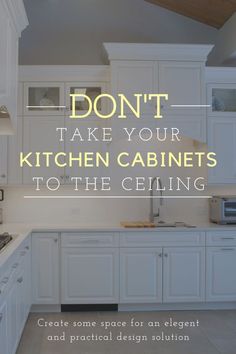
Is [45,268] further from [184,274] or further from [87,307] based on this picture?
[184,274]

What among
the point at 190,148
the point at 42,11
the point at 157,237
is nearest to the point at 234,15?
the point at 190,148

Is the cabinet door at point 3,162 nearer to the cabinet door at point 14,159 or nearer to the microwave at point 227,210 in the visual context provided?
the cabinet door at point 14,159

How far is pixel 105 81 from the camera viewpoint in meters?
4.00

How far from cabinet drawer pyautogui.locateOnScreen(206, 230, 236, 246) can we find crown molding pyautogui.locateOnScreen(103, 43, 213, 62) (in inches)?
69.8

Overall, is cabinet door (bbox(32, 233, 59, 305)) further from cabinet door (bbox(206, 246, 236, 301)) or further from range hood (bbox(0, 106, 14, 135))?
cabinet door (bbox(206, 246, 236, 301))

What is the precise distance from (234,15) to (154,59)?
1.01 meters

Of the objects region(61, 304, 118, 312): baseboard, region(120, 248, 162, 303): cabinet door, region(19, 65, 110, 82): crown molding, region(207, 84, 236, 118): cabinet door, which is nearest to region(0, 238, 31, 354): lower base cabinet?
region(61, 304, 118, 312): baseboard

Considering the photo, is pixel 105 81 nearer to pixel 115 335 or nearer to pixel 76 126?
pixel 76 126

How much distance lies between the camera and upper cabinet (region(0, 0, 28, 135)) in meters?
2.33

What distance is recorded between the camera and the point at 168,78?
155 inches

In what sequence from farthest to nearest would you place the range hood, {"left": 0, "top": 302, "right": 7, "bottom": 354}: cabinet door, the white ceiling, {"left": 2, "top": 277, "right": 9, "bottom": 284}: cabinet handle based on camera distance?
the white ceiling → the range hood → {"left": 2, "top": 277, "right": 9, "bottom": 284}: cabinet handle → {"left": 0, "top": 302, "right": 7, "bottom": 354}: cabinet door

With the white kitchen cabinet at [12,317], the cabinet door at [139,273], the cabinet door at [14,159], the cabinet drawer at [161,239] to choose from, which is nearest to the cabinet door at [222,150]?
the cabinet drawer at [161,239]

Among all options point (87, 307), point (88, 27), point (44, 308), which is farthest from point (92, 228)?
point (88, 27)

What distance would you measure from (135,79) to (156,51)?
0.35m
